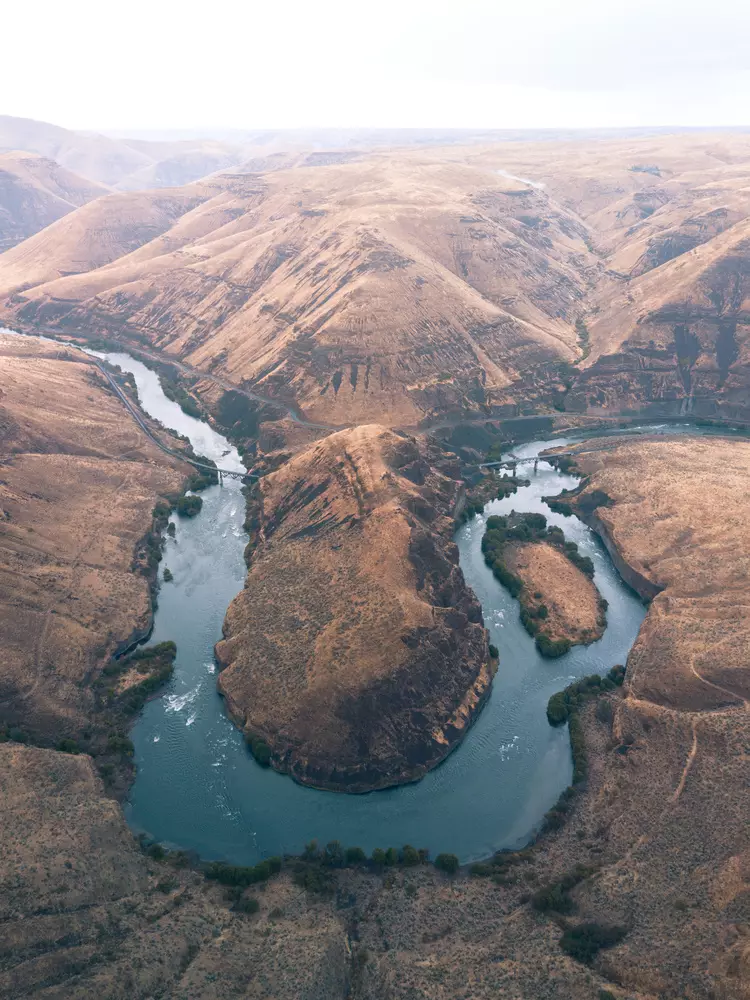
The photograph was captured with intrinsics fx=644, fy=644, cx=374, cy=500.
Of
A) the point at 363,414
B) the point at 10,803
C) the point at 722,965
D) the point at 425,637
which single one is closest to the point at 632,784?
the point at 722,965

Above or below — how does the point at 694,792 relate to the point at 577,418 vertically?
below

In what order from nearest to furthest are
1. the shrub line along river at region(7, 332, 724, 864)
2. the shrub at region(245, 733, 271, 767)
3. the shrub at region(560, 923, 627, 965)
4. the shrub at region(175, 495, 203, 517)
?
the shrub at region(560, 923, 627, 965), the shrub line along river at region(7, 332, 724, 864), the shrub at region(245, 733, 271, 767), the shrub at region(175, 495, 203, 517)

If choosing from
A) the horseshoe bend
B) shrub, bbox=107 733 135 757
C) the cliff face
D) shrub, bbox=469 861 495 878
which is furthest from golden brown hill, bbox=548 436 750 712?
shrub, bbox=107 733 135 757

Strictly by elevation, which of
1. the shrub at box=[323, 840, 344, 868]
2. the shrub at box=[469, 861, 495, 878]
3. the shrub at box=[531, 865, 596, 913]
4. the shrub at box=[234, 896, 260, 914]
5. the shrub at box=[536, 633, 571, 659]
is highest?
the shrub at box=[536, 633, 571, 659]

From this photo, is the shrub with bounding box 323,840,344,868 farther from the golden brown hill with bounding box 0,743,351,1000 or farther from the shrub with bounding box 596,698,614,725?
the shrub with bounding box 596,698,614,725

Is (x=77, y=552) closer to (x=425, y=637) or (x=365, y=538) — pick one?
(x=365, y=538)

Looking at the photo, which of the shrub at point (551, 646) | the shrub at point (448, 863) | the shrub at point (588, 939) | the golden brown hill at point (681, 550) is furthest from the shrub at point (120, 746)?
the golden brown hill at point (681, 550)
